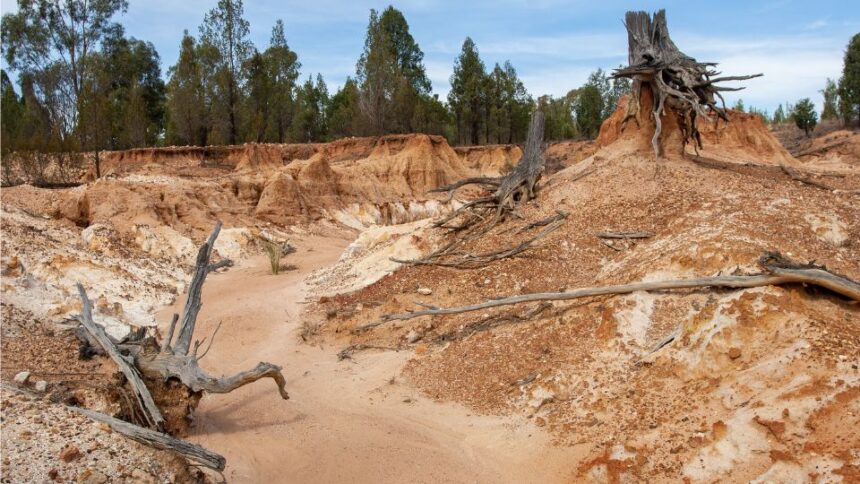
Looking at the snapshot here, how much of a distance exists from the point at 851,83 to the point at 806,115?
2875mm

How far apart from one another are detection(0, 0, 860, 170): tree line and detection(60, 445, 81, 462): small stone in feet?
61.7

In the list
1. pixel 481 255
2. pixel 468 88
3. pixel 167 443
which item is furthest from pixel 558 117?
pixel 167 443

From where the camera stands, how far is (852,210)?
8109 mm

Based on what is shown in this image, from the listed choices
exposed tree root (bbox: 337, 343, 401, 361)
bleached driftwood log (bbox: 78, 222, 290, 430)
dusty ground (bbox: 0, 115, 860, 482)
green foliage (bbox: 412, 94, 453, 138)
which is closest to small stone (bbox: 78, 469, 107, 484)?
dusty ground (bbox: 0, 115, 860, 482)

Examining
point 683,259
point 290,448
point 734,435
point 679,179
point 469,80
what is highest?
point 469,80

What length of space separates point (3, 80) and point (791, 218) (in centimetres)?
4958

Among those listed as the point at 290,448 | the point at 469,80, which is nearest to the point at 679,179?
the point at 290,448

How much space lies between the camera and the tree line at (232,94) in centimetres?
2769

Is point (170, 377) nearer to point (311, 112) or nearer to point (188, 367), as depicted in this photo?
point (188, 367)

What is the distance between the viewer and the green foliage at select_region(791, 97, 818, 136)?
3384cm

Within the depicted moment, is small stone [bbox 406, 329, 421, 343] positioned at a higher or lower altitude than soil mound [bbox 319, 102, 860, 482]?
lower

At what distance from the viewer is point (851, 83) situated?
34156 mm

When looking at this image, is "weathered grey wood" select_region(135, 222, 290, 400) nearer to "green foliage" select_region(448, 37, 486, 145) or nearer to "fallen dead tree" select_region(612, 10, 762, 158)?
"fallen dead tree" select_region(612, 10, 762, 158)

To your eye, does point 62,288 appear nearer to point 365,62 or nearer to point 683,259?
point 683,259
